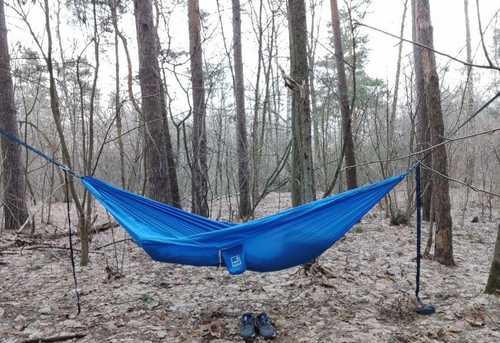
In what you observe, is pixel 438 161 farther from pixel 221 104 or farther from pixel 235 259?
pixel 221 104

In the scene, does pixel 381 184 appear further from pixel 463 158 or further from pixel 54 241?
pixel 463 158

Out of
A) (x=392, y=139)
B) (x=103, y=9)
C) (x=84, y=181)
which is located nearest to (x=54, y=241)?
(x=84, y=181)

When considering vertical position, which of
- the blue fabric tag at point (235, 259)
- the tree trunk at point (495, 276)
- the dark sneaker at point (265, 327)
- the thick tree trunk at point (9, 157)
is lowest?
the dark sneaker at point (265, 327)

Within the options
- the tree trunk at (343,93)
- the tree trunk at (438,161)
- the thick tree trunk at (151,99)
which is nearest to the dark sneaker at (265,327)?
the tree trunk at (438,161)

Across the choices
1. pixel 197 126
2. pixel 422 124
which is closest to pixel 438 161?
pixel 422 124

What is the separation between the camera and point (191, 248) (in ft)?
6.68

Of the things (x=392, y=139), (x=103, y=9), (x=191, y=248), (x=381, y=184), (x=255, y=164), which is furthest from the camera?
(x=392, y=139)

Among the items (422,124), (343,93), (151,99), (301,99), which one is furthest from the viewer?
(343,93)

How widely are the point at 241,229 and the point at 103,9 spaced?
302cm

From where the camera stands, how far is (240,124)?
590 centimetres

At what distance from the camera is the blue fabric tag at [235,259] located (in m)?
2.04

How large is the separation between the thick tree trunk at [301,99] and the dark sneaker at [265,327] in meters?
0.99

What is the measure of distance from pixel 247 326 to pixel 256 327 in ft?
0.19

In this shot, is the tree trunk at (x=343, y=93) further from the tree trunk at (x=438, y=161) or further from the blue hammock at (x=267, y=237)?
the blue hammock at (x=267, y=237)
